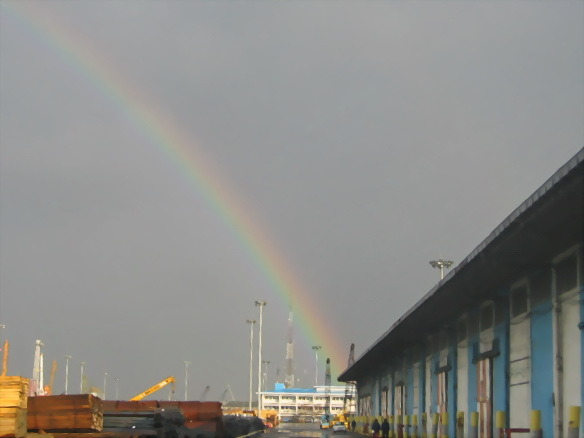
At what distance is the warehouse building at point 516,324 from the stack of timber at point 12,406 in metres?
11.8

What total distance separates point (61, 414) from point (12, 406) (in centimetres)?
317

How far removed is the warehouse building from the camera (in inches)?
856

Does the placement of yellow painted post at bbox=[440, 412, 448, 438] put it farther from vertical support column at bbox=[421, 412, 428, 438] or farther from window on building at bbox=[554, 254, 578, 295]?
window on building at bbox=[554, 254, 578, 295]

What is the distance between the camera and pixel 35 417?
22.9 meters

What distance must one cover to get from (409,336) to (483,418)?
15.7 metres

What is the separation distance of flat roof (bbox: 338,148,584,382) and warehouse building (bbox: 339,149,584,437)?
3 cm

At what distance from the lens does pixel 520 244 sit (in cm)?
2416

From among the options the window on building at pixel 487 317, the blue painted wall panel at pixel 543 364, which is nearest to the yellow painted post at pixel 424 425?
the window on building at pixel 487 317

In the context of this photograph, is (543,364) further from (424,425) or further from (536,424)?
(424,425)

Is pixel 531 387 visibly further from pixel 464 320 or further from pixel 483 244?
pixel 464 320

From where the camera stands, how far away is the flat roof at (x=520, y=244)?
739 inches

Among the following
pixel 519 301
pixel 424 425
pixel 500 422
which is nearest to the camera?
pixel 519 301

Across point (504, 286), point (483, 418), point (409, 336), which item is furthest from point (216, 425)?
point (504, 286)

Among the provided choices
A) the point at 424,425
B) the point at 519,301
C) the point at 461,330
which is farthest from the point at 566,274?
the point at 424,425
